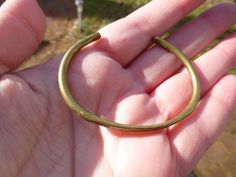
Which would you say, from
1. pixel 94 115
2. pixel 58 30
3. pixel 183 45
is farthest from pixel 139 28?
pixel 58 30

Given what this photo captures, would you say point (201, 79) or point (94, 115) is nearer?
point (94, 115)

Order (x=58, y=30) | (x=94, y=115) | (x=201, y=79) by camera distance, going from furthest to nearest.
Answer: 1. (x=58, y=30)
2. (x=201, y=79)
3. (x=94, y=115)

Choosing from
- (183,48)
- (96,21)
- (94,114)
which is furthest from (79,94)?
(96,21)

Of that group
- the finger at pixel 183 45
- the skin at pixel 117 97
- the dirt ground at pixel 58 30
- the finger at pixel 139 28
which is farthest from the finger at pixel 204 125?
the dirt ground at pixel 58 30

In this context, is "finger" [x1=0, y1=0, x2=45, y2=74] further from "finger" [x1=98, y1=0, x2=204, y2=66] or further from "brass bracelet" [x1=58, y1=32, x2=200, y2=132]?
"finger" [x1=98, y1=0, x2=204, y2=66]

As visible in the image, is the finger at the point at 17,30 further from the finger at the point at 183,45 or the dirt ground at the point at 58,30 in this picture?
the dirt ground at the point at 58,30

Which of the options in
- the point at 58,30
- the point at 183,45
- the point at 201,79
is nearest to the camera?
the point at 201,79

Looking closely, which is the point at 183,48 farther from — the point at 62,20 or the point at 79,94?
the point at 62,20

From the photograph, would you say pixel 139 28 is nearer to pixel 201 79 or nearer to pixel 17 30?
pixel 201 79
